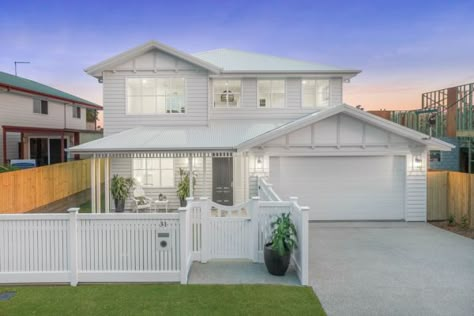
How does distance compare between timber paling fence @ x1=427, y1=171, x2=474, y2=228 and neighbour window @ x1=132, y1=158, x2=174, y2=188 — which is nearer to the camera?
timber paling fence @ x1=427, y1=171, x2=474, y2=228

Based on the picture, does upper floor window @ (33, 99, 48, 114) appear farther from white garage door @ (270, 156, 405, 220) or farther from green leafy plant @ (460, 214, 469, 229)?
green leafy plant @ (460, 214, 469, 229)

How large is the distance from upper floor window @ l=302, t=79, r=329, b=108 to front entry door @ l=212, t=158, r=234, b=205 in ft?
16.0

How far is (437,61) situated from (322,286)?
74.5 ft

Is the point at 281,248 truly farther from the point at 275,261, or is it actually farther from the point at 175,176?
the point at 175,176

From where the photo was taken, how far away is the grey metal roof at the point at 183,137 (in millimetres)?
10742

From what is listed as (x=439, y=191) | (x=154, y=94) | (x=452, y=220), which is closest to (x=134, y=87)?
(x=154, y=94)

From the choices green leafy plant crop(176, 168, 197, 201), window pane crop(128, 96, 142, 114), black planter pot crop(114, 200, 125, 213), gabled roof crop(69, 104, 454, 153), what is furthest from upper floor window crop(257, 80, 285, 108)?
black planter pot crop(114, 200, 125, 213)

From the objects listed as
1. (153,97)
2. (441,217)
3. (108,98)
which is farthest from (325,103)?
(108,98)

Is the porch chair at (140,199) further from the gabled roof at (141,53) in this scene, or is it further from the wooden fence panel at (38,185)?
the gabled roof at (141,53)

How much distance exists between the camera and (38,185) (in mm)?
13008

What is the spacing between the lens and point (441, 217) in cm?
1111

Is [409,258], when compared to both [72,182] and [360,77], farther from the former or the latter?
[360,77]

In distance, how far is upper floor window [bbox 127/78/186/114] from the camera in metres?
13.6

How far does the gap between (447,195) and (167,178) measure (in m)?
10.6
